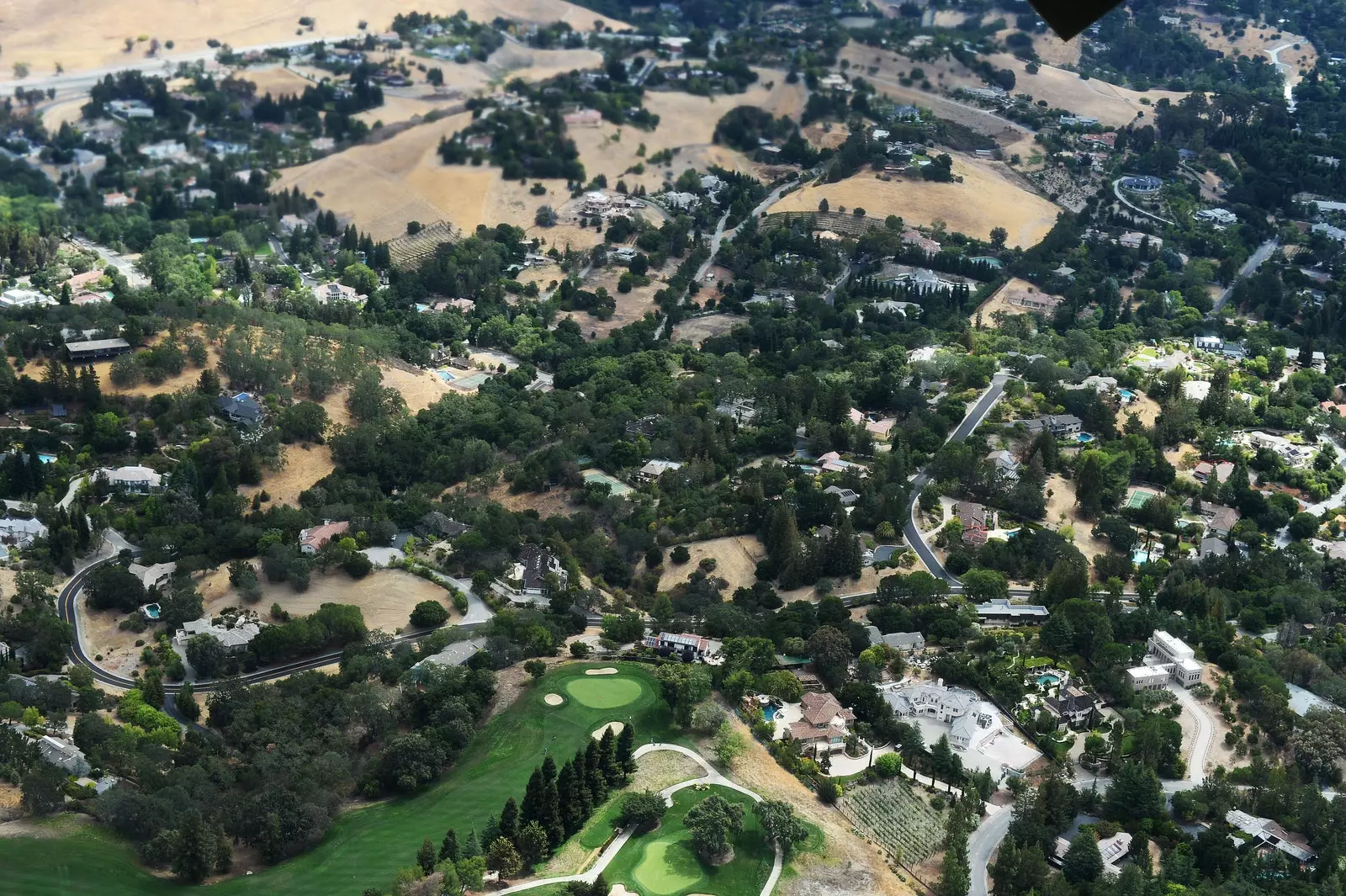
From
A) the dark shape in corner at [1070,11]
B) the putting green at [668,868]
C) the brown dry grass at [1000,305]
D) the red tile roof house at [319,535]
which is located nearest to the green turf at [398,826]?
the putting green at [668,868]

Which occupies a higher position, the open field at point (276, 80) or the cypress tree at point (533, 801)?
the cypress tree at point (533, 801)

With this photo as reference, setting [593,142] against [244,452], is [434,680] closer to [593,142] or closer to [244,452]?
[244,452]

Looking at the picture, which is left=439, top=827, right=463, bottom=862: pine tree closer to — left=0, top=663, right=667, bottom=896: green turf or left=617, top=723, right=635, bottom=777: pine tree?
left=0, top=663, right=667, bottom=896: green turf

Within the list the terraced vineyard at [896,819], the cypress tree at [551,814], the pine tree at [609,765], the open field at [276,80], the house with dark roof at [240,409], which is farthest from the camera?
the open field at [276,80]

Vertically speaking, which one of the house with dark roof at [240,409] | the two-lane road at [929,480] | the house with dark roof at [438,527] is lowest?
the two-lane road at [929,480]

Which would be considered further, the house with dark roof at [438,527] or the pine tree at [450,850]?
the house with dark roof at [438,527]

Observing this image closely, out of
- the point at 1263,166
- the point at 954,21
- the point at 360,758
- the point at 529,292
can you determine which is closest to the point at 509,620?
the point at 360,758

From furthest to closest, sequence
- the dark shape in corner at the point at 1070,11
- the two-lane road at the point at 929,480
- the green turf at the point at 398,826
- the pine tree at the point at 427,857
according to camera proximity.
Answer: the two-lane road at the point at 929,480 < the pine tree at the point at 427,857 < the green turf at the point at 398,826 < the dark shape in corner at the point at 1070,11

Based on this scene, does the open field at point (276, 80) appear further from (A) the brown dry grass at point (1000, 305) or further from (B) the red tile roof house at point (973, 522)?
(B) the red tile roof house at point (973, 522)
